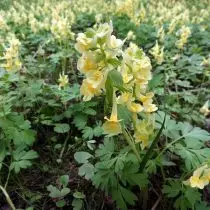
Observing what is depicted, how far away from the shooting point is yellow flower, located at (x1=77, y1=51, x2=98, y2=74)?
126 centimetres

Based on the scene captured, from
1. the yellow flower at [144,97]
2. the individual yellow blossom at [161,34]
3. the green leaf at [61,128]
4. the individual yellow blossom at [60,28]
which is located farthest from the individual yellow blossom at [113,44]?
the individual yellow blossom at [161,34]

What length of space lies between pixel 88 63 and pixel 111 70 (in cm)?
10

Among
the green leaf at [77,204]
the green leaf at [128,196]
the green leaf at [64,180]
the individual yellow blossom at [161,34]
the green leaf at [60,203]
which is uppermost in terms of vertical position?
the individual yellow blossom at [161,34]

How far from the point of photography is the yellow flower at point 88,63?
1.26m

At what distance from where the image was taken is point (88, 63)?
1.28 metres

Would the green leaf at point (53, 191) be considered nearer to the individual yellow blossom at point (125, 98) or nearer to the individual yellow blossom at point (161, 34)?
the individual yellow blossom at point (125, 98)

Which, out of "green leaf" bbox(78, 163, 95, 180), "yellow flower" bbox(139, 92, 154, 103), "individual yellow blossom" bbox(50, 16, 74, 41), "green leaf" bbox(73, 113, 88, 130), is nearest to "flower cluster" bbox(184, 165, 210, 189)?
"yellow flower" bbox(139, 92, 154, 103)

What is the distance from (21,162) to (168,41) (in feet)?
8.35

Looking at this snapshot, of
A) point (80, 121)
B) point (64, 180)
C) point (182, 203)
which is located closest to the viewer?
point (182, 203)

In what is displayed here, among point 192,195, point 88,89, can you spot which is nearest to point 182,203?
point 192,195

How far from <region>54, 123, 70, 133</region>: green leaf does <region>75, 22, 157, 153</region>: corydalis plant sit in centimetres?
79

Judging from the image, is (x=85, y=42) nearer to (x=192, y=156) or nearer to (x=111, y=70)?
(x=111, y=70)

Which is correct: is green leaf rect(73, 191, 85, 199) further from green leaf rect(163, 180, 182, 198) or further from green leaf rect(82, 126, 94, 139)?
green leaf rect(163, 180, 182, 198)

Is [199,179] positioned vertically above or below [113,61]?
below
